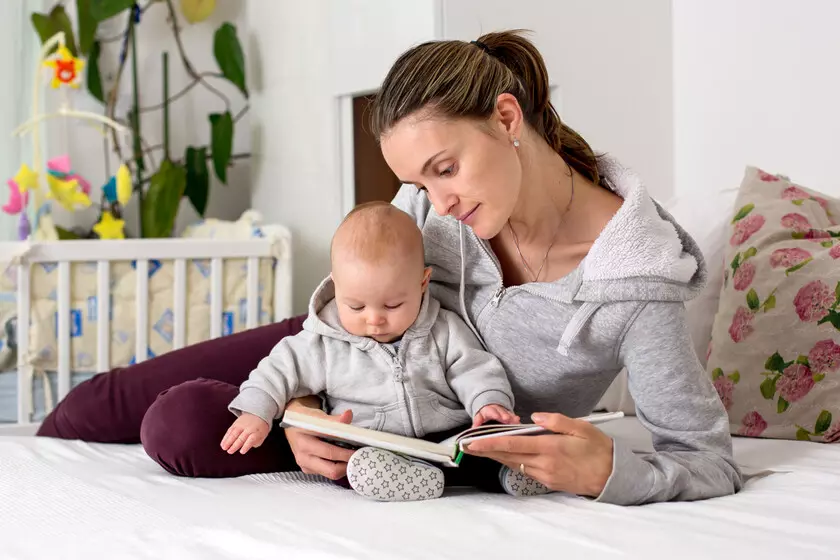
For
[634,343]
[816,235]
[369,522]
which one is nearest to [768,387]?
[816,235]

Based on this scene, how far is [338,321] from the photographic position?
4.58 feet

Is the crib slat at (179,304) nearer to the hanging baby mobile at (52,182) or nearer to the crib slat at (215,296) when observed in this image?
the crib slat at (215,296)

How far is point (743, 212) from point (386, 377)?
2.65 ft

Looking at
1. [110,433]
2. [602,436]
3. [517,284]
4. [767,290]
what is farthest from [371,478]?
[767,290]

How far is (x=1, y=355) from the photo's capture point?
2469mm

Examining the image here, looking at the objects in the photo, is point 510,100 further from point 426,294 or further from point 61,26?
point 61,26

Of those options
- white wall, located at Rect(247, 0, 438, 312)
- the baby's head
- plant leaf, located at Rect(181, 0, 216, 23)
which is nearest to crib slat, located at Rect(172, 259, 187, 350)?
white wall, located at Rect(247, 0, 438, 312)

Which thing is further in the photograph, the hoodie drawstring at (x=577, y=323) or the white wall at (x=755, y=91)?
the white wall at (x=755, y=91)

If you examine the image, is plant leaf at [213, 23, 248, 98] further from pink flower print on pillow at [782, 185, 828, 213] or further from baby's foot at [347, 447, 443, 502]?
baby's foot at [347, 447, 443, 502]

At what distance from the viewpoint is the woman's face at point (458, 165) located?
1254 millimetres

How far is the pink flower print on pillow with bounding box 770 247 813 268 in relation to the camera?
1629 mm

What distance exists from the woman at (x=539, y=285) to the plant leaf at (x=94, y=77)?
1792 millimetres

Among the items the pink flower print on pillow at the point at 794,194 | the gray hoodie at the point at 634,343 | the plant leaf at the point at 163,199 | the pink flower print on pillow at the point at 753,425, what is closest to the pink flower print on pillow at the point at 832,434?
the pink flower print on pillow at the point at 753,425

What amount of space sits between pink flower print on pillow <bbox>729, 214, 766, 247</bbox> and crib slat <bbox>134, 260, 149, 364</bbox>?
1.48 m
